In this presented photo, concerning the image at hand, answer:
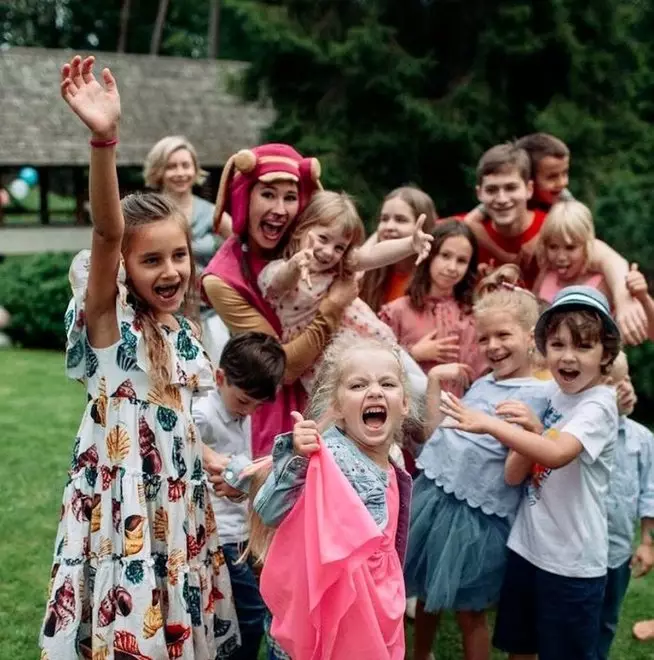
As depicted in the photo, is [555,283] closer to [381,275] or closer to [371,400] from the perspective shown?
[381,275]

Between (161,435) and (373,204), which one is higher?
(161,435)

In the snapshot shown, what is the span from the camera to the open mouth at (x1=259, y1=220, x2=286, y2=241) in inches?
136

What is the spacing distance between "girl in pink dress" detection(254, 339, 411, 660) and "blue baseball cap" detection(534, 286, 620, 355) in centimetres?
63

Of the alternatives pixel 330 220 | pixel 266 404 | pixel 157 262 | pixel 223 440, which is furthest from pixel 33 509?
pixel 157 262

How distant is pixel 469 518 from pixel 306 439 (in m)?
1.09

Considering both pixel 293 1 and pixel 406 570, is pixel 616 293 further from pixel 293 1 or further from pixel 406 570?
pixel 293 1

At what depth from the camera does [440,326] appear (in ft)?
12.6

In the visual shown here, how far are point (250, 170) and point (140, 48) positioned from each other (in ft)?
110

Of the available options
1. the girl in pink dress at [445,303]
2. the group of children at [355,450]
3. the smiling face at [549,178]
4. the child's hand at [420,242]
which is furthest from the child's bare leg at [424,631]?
the smiling face at [549,178]

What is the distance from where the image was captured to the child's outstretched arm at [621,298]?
3.39 metres

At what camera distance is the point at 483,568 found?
10.9ft

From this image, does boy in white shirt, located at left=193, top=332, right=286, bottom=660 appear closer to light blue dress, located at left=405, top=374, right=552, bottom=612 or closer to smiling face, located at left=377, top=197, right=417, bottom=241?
light blue dress, located at left=405, top=374, right=552, bottom=612

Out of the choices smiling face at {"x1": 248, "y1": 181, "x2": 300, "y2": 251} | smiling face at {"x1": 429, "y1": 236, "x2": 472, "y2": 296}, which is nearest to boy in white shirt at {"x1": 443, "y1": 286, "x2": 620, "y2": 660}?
smiling face at {"x1": 429, "y1": 236, "x2": 472, "y2": 296}

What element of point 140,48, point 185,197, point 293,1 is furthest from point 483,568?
point 140,48
